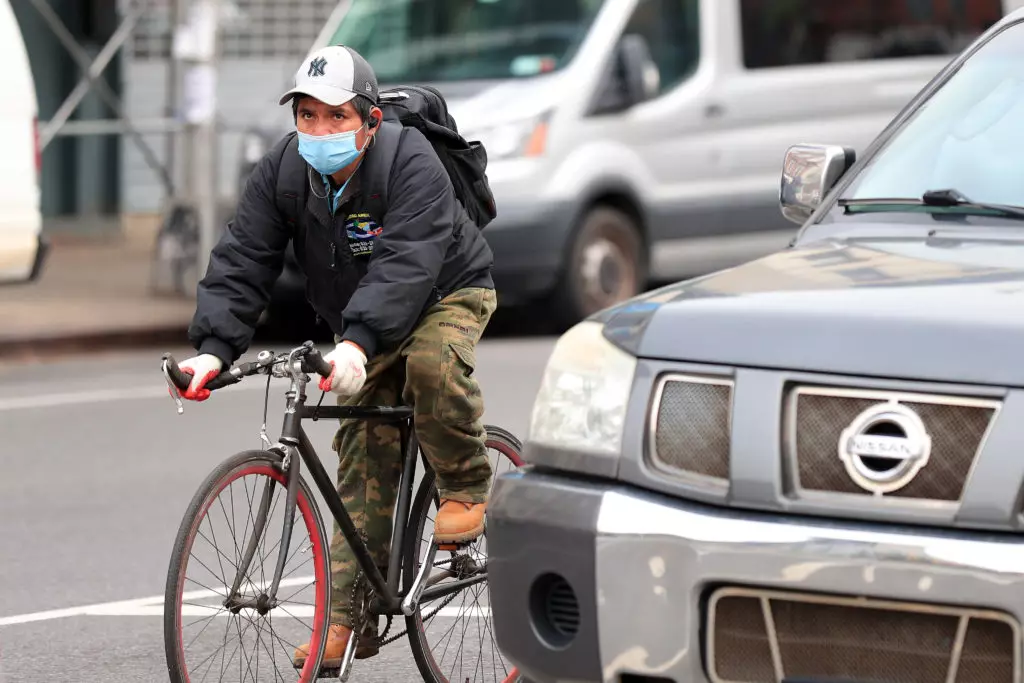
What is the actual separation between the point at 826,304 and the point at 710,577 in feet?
1.82

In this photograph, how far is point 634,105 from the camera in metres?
13.0

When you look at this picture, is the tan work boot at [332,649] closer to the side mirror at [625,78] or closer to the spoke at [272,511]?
the spoke at [272,511]

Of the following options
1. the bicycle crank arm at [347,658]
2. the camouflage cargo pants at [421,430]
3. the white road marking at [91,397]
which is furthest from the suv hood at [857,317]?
the white road marking at [91,397]

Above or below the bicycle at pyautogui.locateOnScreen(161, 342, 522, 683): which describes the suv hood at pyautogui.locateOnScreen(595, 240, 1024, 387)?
above

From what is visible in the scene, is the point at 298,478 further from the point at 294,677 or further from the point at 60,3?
the point at 60,3

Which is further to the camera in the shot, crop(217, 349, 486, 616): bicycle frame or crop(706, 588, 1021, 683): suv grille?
crop(217, 349, 486, 616): bicycle frame

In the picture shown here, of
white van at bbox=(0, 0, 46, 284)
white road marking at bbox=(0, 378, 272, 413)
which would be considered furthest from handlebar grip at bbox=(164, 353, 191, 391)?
white van at bbox=(0, 0, 46, 284)

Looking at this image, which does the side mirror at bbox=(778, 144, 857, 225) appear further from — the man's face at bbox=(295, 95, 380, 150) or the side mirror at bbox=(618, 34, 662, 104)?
the side mirror at bbox=(618, 34, 662, 104)

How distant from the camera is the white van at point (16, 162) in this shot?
1138cm

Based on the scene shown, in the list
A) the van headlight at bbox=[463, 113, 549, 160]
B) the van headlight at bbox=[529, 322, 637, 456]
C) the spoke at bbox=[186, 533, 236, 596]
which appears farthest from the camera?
the van headlight at bbox=[463, 113, 549, 160]

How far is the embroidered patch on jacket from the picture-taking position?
4.86 metres

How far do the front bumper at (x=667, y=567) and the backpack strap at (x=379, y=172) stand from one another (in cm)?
107

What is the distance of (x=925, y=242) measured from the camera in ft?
14.5

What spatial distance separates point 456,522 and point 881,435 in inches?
68.2
